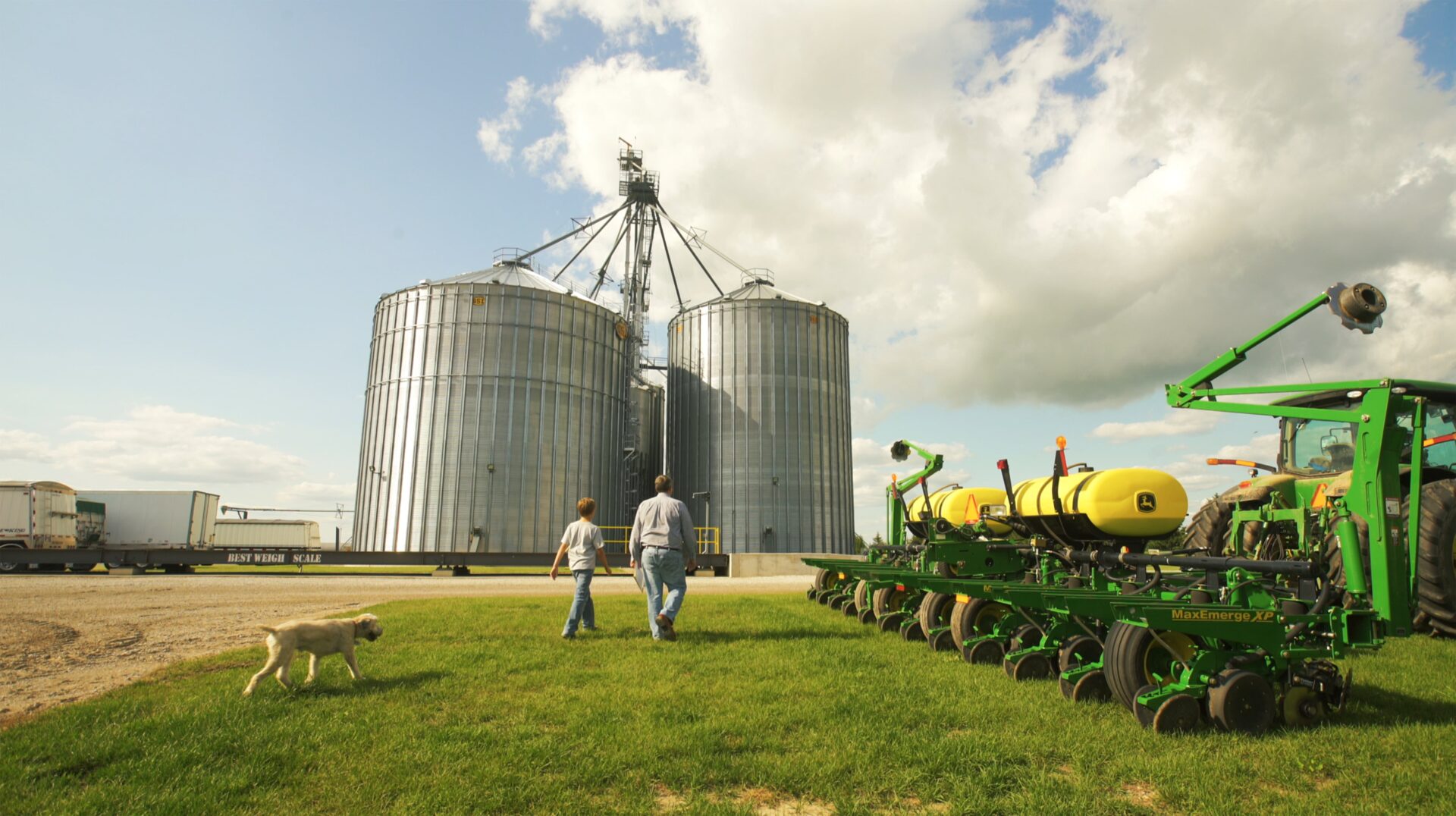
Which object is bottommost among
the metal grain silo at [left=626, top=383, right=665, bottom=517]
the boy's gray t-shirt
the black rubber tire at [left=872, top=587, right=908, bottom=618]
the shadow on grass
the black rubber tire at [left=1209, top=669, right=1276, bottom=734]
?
the shadow on grass

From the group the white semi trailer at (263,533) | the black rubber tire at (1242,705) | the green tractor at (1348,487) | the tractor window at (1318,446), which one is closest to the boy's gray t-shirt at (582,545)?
the black rubber tire at (1242,705)

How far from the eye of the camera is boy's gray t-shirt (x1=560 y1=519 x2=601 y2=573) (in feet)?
29.8

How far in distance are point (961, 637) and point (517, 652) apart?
→ 4439mm

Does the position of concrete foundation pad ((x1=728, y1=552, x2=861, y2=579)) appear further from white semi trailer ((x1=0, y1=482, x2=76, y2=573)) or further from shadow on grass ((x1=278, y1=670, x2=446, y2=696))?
white semi trailer ((x1=0, y1=482, x2=76, y2=573))

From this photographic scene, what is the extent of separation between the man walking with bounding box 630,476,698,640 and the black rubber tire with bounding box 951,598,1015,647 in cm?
292

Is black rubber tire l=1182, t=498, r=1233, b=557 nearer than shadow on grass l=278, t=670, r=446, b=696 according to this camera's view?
No

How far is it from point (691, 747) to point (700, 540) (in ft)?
95.8

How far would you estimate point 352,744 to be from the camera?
4598 millimetres

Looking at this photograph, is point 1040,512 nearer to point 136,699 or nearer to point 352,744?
point 352,744

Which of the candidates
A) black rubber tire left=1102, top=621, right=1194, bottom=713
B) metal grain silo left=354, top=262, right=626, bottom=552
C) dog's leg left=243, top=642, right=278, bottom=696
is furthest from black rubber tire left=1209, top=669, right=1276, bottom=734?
metal grain silo left=354, top=262, right=626, bottom=552

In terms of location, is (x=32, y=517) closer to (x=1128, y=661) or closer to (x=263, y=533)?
(x=263, y=533)

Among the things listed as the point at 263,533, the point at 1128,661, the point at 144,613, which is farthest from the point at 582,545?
the point at 263,533

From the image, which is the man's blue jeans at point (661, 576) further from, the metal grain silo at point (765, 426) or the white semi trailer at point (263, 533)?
the white semi trailer at point (263, 533)

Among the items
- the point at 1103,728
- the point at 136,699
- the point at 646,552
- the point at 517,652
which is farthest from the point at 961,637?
the point at 136,699
